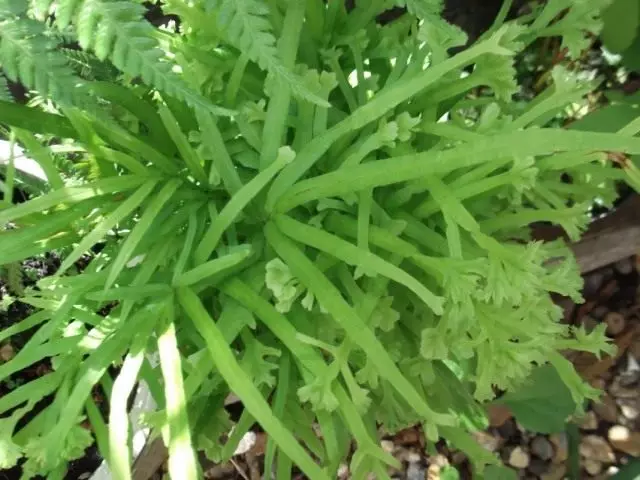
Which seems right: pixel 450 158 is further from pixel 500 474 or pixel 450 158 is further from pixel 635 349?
pixel 635 349

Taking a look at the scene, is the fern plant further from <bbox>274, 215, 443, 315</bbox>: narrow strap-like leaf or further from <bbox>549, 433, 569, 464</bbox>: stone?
<bbox>549, 433, 569, 464</bbox>: stone

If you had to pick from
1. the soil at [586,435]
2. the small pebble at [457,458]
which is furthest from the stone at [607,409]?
the small pebble at [457,458]

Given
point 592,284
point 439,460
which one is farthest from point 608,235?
point 439,460

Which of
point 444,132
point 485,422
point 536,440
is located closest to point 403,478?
→ point 536,440

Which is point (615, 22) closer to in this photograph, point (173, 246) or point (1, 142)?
point (173, 246)

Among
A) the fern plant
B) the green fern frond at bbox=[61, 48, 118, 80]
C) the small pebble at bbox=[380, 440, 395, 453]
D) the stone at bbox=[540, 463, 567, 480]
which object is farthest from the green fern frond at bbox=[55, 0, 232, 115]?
the stone at bbox=[540, 463, 567, 480]

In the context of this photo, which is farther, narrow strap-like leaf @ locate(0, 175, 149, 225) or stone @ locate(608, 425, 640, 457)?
stone @ locate(608, 425, 640, 457)
